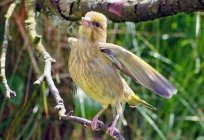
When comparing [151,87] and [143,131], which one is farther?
[143,131]

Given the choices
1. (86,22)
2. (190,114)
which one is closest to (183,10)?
(86,22)

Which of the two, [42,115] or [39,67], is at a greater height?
[39,67]

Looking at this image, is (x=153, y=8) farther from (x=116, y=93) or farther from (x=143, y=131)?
(x=143, y=131)

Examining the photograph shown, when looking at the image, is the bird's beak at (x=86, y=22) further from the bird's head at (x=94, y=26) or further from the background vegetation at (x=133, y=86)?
the background vegetation at (x=133, y=86)

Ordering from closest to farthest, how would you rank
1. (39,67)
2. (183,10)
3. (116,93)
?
1. (183,10)
2. (116,93)
3. (39,67)

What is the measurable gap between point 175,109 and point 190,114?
92mm

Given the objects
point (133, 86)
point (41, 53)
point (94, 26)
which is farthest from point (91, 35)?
point (133, 86)

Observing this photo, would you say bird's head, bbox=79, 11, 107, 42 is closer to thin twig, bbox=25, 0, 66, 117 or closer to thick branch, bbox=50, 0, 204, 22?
thick branch, bbox=50, 0, 204, 22

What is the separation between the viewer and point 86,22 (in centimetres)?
209

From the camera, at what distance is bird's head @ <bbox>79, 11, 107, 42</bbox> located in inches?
81.4

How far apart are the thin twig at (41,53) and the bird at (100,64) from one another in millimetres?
114

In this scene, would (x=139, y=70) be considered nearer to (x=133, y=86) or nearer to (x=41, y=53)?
(x=41, y=53)

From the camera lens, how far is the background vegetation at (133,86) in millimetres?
3445

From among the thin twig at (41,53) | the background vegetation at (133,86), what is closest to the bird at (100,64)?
the thin twig at (41,53)
